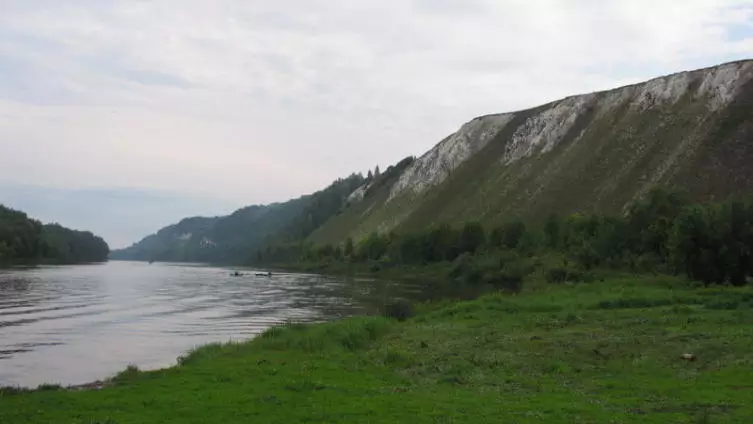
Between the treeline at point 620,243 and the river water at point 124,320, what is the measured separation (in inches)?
1109

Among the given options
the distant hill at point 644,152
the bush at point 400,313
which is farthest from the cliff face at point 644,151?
the bush at point 400,313

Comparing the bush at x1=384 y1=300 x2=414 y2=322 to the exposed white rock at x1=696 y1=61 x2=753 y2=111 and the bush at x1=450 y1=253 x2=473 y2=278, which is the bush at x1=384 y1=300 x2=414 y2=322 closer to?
the bush at x1=450 y1=253 x2=473 y2=278

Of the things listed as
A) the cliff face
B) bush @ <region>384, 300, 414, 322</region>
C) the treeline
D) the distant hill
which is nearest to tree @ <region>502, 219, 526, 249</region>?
the treeline

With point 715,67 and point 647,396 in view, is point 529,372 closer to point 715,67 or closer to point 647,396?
point 647,396

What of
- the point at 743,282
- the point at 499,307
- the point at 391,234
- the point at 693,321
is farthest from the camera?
the point at 391,234

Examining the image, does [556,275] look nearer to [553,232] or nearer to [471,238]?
[553,232]

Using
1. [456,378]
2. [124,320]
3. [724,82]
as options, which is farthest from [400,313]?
[724,82]

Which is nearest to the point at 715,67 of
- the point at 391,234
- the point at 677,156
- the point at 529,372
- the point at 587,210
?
the point at 677,156

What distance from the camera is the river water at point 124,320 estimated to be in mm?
34750

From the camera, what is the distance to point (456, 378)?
76.4 ft

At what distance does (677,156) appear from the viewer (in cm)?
14962

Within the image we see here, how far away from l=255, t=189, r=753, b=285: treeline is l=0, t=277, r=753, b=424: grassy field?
2294cm

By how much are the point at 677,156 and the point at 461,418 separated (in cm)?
15070

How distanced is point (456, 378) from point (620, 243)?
82.2m
